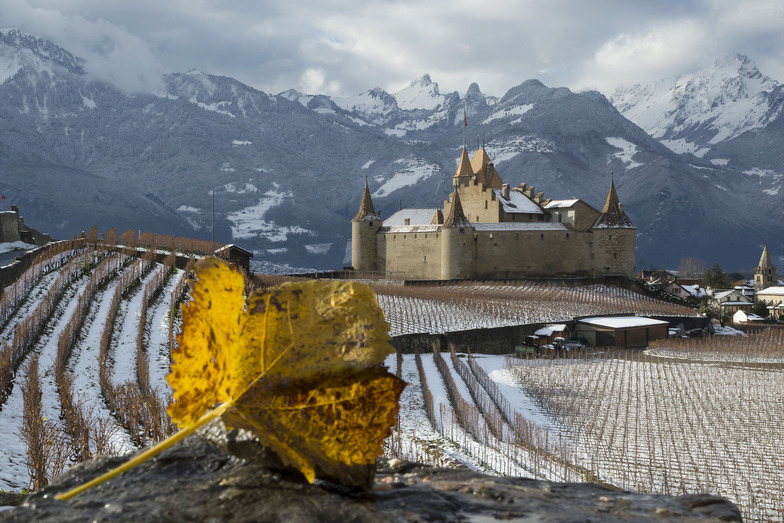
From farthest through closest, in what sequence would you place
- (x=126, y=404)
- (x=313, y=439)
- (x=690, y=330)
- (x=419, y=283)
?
(x=419, y=283) < (x=690, y=330) < (x=126, y=404) < (x=313, y=439)

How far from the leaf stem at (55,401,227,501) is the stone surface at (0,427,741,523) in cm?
5

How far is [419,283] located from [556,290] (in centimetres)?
1214

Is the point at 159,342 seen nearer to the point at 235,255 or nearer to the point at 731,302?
the point at 235,255

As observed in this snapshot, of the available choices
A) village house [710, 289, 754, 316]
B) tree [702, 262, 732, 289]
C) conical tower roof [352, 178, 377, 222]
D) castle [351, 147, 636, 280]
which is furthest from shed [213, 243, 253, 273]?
tree [702, 262, 732, 289]

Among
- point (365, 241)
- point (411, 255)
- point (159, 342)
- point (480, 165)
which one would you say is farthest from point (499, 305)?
point (159, 342)

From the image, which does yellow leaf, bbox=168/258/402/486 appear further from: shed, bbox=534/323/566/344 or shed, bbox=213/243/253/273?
shed, bbox=534/323/566/344

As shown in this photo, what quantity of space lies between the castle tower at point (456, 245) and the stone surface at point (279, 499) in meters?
56.6

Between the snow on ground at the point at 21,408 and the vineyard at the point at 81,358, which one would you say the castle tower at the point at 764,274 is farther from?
the snow on ground at the point at 21,408

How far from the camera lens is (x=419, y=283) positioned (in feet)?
188

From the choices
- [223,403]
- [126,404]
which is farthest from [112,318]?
[223,403]

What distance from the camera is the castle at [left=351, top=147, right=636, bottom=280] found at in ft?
198

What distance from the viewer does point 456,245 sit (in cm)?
5931

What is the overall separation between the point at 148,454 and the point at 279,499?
538 millimetres

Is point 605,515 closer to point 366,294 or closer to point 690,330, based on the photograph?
point 366,294
